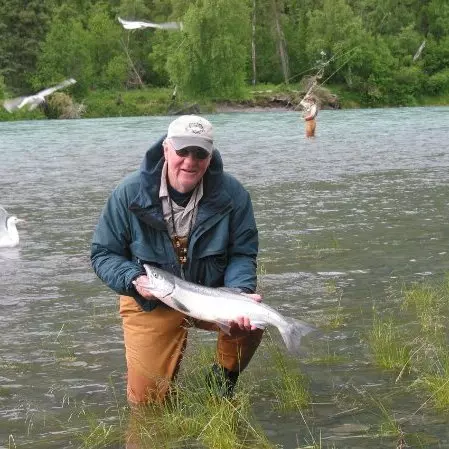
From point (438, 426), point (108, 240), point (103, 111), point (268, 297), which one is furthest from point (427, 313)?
point (103, 111)

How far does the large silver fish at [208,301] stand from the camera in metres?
5.20

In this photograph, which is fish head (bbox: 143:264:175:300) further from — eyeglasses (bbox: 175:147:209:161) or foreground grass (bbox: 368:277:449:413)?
foreground grass (bbox: 368:277:449:413)

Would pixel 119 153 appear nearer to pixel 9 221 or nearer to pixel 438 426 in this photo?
pixel 9 221

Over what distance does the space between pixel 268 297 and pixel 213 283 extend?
11.1ft

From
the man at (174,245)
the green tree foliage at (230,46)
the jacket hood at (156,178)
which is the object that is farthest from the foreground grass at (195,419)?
the green tree foliage at (230,46)

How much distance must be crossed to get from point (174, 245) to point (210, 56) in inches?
2924

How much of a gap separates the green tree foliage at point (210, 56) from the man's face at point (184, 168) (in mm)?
72035

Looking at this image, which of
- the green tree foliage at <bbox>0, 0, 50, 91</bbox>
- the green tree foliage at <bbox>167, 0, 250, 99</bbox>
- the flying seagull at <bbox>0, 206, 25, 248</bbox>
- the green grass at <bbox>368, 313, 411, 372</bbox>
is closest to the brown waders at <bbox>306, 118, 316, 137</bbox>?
the flying seagull at <bbox>0, 206, 25, 248</bbox>

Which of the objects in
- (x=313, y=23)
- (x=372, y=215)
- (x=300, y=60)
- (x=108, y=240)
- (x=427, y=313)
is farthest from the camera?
(x=300, y=60)

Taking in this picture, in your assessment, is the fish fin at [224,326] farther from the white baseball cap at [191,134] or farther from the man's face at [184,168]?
the white baseball cap at [191,134]

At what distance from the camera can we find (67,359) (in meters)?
7.05

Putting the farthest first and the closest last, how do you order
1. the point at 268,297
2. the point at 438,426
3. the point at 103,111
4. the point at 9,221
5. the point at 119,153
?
1. the point at 103,111
2. the point at 119,153
3. the point at 9,221
4. the point at 268,297
5. the point at 438,426

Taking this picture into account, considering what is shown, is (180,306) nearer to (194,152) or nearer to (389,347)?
(194,152)

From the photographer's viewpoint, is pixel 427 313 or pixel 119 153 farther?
pixel 119 153
